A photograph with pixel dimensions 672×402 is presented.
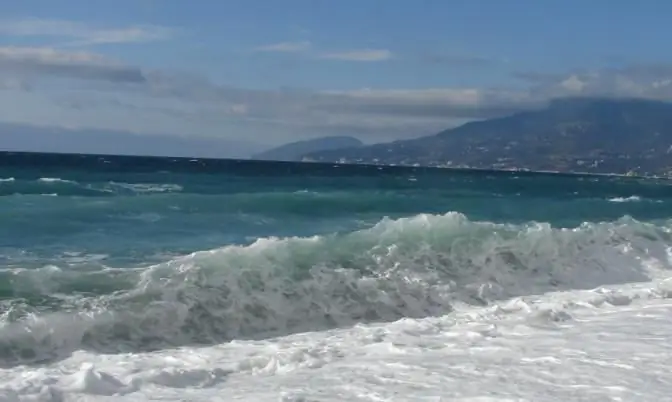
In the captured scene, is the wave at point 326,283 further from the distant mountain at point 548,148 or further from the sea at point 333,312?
the distant mountain at point 548,148

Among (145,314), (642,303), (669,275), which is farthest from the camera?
(669,275)

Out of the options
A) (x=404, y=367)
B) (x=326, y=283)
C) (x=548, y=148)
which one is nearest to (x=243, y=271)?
(x=326, y=283)

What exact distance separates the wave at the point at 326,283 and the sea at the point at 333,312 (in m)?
0.03

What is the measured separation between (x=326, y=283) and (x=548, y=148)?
9876 centimetres

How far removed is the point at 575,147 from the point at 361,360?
10625 centimetres

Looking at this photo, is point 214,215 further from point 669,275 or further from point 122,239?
point 669,275

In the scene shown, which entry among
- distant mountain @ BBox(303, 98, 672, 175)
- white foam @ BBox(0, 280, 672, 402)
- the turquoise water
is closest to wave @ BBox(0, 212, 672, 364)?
the turquoise water

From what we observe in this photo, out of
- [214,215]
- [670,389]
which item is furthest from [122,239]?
[670,389]

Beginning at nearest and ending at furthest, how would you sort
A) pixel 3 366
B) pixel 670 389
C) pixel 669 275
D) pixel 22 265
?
pixel 670 389 → pixel 3 366 → pixel 22 265 → pixel 669 275

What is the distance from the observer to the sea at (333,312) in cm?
582

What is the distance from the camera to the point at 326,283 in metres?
10.3

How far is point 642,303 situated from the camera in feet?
31.7

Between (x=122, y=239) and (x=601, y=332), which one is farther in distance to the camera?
(x=122, y=239)

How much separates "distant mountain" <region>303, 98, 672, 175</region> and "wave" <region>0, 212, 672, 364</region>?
8048 centimetres
